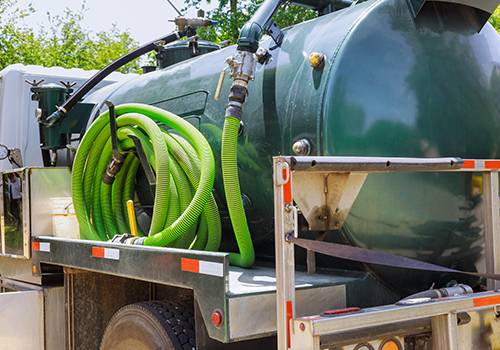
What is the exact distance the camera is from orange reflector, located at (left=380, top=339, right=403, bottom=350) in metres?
2.51

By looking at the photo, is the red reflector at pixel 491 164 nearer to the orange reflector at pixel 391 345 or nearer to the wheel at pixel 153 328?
the orange reflector at pixel 391 345

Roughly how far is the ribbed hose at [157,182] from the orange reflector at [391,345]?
43.8 inches

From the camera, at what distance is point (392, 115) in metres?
3.02

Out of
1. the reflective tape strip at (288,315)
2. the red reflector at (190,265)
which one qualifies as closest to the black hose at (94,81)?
the red reflector at (190,265)

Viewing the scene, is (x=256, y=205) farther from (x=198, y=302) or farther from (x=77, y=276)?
(x=77, y=276)

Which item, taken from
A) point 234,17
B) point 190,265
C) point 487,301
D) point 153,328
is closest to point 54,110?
point 153,328

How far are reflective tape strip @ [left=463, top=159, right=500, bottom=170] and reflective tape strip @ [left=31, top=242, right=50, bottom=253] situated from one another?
7.61 feet

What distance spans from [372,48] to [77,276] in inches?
82.6

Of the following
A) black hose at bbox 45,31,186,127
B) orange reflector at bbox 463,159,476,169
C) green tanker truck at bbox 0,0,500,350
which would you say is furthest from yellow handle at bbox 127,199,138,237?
orange reflector at bbox 463,159,476,169

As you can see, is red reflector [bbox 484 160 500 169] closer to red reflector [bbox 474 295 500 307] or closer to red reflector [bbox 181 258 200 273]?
red reflector [bbox 474 295 500 307]

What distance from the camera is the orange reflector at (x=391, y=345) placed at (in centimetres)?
251

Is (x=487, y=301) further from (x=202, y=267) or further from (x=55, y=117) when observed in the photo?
(x=55, y=117)

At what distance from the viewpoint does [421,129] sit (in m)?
3.08

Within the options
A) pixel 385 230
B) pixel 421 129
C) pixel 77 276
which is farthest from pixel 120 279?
pixel 421 129
